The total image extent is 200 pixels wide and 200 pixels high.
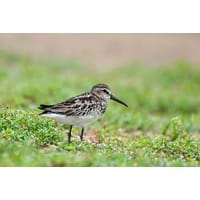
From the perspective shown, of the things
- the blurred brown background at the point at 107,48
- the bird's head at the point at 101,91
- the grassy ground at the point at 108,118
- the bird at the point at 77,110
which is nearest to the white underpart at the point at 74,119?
the bird at the point at 77,110

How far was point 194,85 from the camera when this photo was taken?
15500 mm

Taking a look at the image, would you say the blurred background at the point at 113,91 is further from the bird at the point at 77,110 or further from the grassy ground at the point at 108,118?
the bird at the point at 77,110

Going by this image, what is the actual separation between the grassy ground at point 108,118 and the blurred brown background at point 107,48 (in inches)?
18.3

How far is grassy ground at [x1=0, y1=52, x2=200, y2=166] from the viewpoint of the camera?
899 cm

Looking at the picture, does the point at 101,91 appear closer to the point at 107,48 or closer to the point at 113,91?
the point at 113,91

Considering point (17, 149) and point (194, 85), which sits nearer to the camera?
point (17, 149)

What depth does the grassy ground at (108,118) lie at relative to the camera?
899 cm

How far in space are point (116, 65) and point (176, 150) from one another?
654 centimetres

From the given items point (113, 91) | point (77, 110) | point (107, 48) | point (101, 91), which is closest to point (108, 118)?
point (101, 91)

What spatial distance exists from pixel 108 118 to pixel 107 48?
481cm

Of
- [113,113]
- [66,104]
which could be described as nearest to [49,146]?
[66,104]

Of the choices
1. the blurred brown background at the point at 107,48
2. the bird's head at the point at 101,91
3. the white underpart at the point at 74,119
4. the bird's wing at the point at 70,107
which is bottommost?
the white underpart at the point at 74,119

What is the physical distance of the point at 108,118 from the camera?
1188 centimetres
